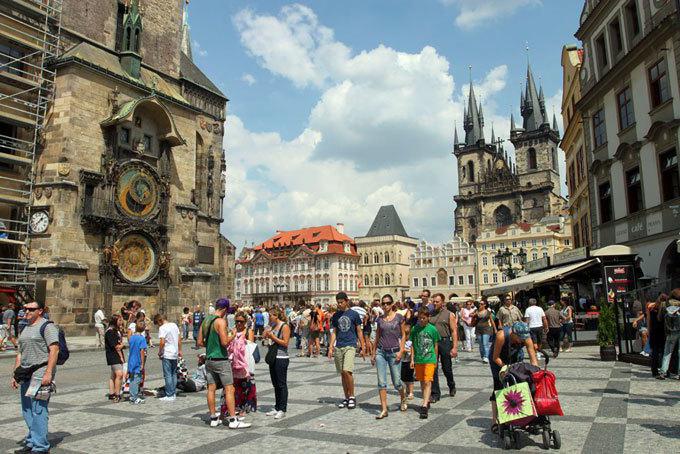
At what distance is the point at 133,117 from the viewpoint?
25688 mm

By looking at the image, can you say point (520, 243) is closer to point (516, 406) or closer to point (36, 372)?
point (516, 406)

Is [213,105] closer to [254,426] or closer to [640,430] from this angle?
[254,426]

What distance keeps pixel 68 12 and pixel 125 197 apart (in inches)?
369

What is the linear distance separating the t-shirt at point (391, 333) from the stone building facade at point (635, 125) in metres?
→ 12.0

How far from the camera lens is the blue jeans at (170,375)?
9504 mm

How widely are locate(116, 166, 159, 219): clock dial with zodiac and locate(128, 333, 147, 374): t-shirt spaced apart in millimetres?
16711

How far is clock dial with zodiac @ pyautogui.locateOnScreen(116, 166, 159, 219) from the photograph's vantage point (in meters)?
24.9

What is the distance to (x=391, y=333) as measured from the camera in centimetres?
830

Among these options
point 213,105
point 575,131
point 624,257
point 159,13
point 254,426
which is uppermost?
point 159,13

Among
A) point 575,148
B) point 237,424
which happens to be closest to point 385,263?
point 575,148

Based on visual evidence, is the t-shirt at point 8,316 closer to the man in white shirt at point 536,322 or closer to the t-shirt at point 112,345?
the t-shirt at point 112,345

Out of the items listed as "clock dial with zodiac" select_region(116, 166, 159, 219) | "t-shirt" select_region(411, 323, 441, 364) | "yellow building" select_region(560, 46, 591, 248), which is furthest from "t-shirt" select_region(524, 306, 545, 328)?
"clock dial with zodiac" select_region(116, 166, 159, 219)

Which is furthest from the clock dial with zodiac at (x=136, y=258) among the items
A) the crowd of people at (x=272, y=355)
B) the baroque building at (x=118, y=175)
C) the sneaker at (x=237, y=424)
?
the sneaker at (x=237, y=424)

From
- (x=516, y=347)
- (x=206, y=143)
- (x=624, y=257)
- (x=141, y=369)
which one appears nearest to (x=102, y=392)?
(x=141, y=369)
